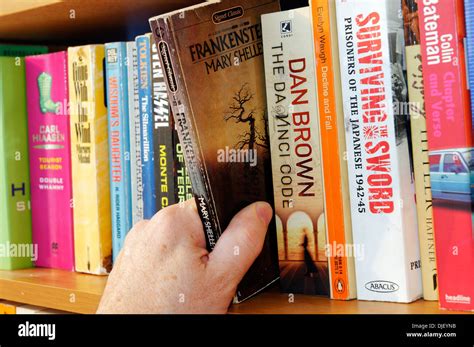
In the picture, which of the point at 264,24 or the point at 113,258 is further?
the point at 113,258

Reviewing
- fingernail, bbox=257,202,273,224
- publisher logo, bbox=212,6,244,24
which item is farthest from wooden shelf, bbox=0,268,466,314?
publisher logo, bbox=212,6,244,24

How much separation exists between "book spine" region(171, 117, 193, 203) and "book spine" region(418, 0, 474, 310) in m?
0.33

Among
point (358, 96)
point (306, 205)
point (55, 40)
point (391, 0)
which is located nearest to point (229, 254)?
point (306, 205)

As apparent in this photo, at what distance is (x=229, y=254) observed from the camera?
867 millimetres

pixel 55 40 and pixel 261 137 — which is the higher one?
pixel 55 40

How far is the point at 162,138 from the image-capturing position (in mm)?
986

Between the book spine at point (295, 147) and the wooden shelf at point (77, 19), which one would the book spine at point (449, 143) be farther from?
the wooden shelf at point (77, 19)

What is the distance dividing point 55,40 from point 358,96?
720 millimetres

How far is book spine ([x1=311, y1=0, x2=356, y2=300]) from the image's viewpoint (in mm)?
844

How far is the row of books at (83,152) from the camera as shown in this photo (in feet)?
3.32

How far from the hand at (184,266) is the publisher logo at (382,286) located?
0.46ft

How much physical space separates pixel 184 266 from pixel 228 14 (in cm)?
31

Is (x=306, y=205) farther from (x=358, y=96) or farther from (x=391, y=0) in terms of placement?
(x=391, y=0)
